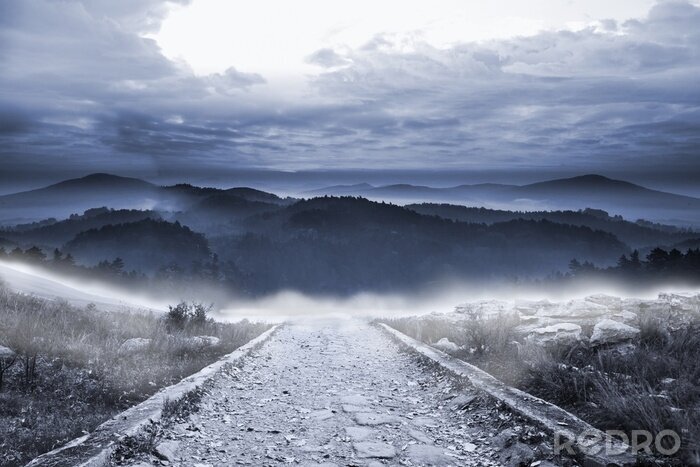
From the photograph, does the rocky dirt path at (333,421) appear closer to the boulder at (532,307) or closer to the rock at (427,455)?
the rock at (427,455)

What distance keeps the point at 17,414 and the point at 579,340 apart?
23.7ft

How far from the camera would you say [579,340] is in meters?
7.13

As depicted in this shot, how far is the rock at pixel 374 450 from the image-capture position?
425 cm

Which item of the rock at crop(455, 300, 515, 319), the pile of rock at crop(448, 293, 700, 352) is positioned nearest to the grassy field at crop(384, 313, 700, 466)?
the pile of rock at crop(448, 293, 700, 352)

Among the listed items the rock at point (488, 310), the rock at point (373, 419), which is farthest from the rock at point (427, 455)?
the rock at point (488, 310)

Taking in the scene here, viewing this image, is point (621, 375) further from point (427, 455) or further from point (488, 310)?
point (488, 310)

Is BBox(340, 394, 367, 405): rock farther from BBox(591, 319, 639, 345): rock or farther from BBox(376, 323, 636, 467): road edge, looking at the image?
BBox(591, 319, 639, 345): rock

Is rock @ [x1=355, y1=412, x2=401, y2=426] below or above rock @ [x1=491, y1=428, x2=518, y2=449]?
above

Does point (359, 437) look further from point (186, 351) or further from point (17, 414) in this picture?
point (186, 351)

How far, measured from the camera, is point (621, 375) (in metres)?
5.37

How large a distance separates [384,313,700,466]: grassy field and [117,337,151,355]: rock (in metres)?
5.64

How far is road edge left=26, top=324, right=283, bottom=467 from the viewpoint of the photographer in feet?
11.2

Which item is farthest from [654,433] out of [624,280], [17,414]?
[624,280]

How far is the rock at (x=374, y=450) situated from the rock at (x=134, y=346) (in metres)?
4.54
